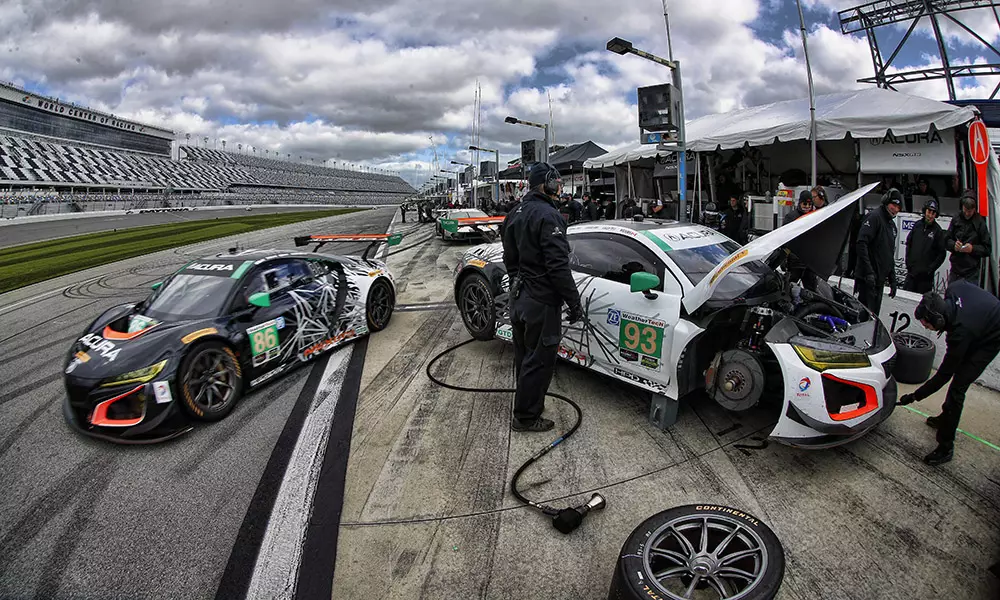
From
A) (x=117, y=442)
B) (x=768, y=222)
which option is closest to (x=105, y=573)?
(x=117, y=442)

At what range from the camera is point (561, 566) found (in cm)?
255

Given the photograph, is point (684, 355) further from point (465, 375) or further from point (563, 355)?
point (465, 375)

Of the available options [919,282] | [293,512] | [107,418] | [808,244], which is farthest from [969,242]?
[107,418]

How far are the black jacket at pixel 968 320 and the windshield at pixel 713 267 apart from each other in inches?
46.1

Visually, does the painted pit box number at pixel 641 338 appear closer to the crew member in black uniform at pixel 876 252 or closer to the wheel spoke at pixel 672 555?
the wheel spoke at pixel 672 555

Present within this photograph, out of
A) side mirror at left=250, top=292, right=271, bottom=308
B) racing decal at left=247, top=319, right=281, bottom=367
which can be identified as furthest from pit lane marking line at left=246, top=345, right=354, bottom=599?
side mirror at left=250, top=292, right=271, bottom=308

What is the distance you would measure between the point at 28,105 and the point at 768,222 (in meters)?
107

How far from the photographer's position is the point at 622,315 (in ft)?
13.1

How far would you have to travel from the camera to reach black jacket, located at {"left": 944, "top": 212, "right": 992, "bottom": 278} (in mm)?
5496

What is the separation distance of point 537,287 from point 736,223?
24.1 ft

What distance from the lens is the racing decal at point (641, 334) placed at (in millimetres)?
3719

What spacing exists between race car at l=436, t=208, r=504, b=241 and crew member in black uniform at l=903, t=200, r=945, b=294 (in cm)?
991

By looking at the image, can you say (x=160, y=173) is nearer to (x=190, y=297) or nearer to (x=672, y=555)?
(x=190, y=297)

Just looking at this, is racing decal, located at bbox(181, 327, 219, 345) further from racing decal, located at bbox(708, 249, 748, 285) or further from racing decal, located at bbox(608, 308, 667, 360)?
racing decal, located at bbox(708, 249, 748, 285)
